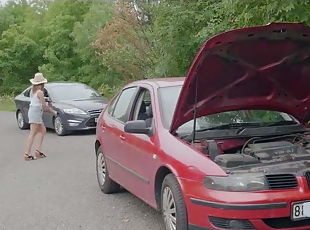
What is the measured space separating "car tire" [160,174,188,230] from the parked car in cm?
882

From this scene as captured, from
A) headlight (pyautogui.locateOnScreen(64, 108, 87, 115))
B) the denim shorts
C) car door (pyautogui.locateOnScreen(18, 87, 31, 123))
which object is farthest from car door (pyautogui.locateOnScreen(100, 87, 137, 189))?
car door (pyautogui.locateOnScreen(18, 87, 31, 123))

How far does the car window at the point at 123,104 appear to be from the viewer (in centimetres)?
645

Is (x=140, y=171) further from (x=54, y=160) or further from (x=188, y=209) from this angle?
(x=54, y=160)

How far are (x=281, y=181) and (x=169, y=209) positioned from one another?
1.14 meters

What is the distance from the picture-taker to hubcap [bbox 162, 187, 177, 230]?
4766mm

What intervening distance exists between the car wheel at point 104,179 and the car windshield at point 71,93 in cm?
753

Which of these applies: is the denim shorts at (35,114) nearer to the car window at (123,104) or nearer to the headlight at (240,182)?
the car window at (123,104)

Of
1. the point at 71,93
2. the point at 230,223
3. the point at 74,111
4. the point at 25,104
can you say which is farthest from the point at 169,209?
the point at 25,104

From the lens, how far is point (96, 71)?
38875 millimetres

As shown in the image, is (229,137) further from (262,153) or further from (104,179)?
(104,179)

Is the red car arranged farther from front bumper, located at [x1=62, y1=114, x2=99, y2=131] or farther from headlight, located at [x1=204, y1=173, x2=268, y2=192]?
front bumper, located at [x1=62, y1=114, x2=99, y2=131]

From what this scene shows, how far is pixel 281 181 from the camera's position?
4.19 m

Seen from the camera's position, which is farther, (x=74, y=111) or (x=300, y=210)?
(x=74, y=111)

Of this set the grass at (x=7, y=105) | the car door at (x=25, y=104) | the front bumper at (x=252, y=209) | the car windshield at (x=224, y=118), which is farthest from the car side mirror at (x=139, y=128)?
the grass at (x=7, y=105)
